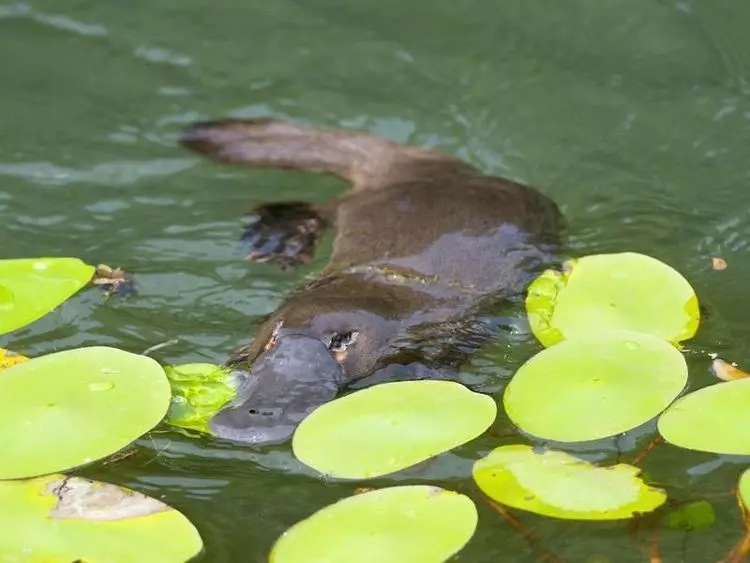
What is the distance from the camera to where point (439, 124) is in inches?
152

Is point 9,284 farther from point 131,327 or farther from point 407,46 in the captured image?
point 407,46

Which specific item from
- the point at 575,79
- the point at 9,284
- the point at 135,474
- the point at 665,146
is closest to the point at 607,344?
the point at 135,474

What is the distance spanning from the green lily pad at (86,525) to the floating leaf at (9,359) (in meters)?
0.46

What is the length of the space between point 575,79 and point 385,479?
7.94 ft

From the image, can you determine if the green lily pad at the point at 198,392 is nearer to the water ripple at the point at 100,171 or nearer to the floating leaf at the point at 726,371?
the floating leaf at the point at 726,371

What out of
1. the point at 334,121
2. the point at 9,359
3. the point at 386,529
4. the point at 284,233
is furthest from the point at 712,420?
the point at 334,121

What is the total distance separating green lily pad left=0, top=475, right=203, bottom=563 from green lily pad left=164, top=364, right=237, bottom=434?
11.1 inches

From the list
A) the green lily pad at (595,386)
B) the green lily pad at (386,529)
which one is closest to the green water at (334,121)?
the green lily pad at (595,386)

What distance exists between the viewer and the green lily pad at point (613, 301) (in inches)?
99.7

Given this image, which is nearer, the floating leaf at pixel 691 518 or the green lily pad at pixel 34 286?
the floating leaf at pixel 691 518

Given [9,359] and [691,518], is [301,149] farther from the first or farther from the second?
[691,518]

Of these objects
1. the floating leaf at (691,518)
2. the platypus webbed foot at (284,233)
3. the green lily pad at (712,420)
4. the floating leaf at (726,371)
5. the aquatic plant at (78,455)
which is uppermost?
the green lily pad at (712,420)

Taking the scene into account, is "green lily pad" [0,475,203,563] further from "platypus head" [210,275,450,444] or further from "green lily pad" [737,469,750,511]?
"green lily pad" [737,469,750,511]

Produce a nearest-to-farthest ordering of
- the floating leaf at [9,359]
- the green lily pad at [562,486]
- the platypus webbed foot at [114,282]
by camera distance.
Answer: the green lily pad at [562,486]
the floating leaf at [9,359]
the platypus webbed foot at [114,282]
